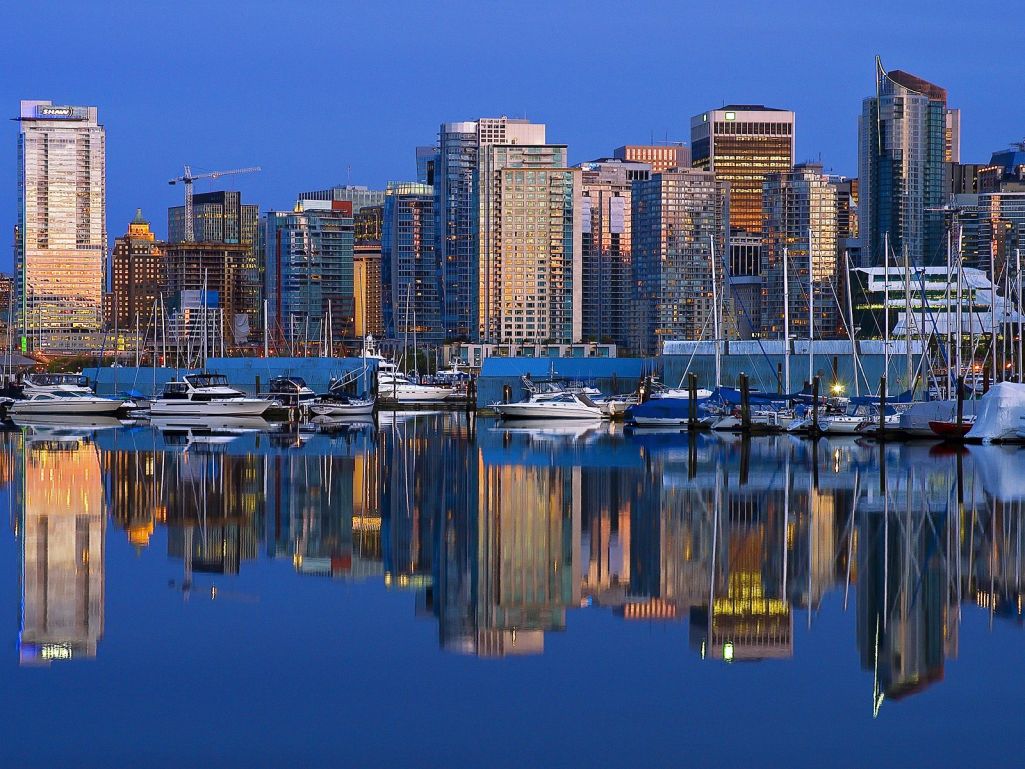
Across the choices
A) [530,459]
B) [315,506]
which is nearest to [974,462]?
[530,459]

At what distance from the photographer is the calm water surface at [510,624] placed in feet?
51.1

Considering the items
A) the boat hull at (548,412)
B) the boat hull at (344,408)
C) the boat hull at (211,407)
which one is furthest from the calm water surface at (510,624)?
the boat hull at (548,412)

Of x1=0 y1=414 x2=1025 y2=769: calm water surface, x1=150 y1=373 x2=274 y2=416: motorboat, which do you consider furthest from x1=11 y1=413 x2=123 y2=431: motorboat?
x1=0 y1=414 x2=1025 y2=769: calm water surface

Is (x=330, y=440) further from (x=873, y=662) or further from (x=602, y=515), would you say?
(x=873, y=662)

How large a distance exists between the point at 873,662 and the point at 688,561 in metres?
8.07

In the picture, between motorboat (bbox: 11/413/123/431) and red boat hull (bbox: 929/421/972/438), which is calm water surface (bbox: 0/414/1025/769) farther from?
motorboat (bbox: 11/413/123/431)

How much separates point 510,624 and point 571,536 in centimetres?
915

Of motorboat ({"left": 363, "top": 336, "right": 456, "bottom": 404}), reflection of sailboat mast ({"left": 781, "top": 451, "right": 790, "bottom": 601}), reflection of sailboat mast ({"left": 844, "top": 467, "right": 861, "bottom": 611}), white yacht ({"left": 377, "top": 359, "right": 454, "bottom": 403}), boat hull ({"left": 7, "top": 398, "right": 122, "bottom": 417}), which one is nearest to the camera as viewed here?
reflection of sailboat mast ({"left": 844, "top": 467, "right": 861, "bottom": 611})

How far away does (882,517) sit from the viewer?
32812mm

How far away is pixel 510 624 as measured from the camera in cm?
2100

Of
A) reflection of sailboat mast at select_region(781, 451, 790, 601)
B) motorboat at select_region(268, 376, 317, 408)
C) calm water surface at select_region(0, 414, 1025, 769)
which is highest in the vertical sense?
motorboat at select_region(268, 376, 317, 408)

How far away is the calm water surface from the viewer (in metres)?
15.6

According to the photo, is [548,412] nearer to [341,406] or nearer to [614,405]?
[614,405]

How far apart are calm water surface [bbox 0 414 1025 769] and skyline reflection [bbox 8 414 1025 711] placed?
3.8 inches
